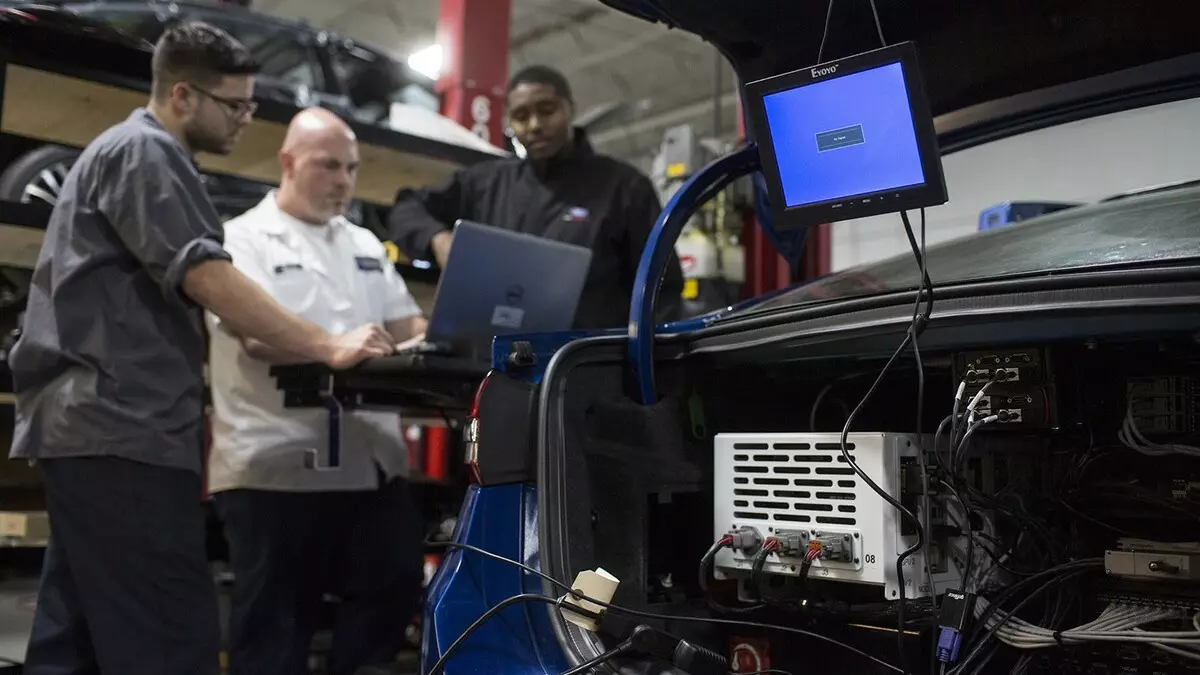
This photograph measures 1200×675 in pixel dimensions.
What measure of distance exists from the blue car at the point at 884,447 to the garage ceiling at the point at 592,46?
541 cm

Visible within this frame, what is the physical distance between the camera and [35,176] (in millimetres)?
3516

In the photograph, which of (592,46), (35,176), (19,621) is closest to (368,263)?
(35,176)

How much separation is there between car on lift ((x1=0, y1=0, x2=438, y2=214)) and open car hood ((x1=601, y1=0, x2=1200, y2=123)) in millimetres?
2277

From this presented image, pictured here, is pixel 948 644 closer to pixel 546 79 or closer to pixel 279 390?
pixel 279 390

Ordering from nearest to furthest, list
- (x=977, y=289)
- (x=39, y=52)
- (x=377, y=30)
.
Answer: (x=977, y=289) < (x=39, y=52) < (x=377, y=30)

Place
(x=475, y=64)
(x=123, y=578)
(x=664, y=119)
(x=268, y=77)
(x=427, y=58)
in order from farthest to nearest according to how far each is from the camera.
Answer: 1. (x=664, y=119)
2. (x=427, y=58)
3. (x=475, y=64)
4. (x=268, y=77)
5. (x=123, y=578)

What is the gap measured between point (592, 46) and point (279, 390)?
22.6 ft

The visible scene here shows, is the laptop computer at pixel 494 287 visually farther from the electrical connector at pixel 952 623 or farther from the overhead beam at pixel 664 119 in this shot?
the overhead beam at pixel 664 119

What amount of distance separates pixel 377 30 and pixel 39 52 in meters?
6.04

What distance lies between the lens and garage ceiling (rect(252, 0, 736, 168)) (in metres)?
8.13

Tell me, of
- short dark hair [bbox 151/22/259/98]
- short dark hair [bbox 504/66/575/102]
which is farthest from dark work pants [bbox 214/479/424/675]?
short dark hair [bbox 504/66/575/102]

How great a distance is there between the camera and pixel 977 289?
1247 millimetres

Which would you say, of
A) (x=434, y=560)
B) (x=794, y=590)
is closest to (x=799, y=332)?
(x=794, y=590)

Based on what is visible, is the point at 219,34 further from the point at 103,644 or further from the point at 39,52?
the point at 103,644
